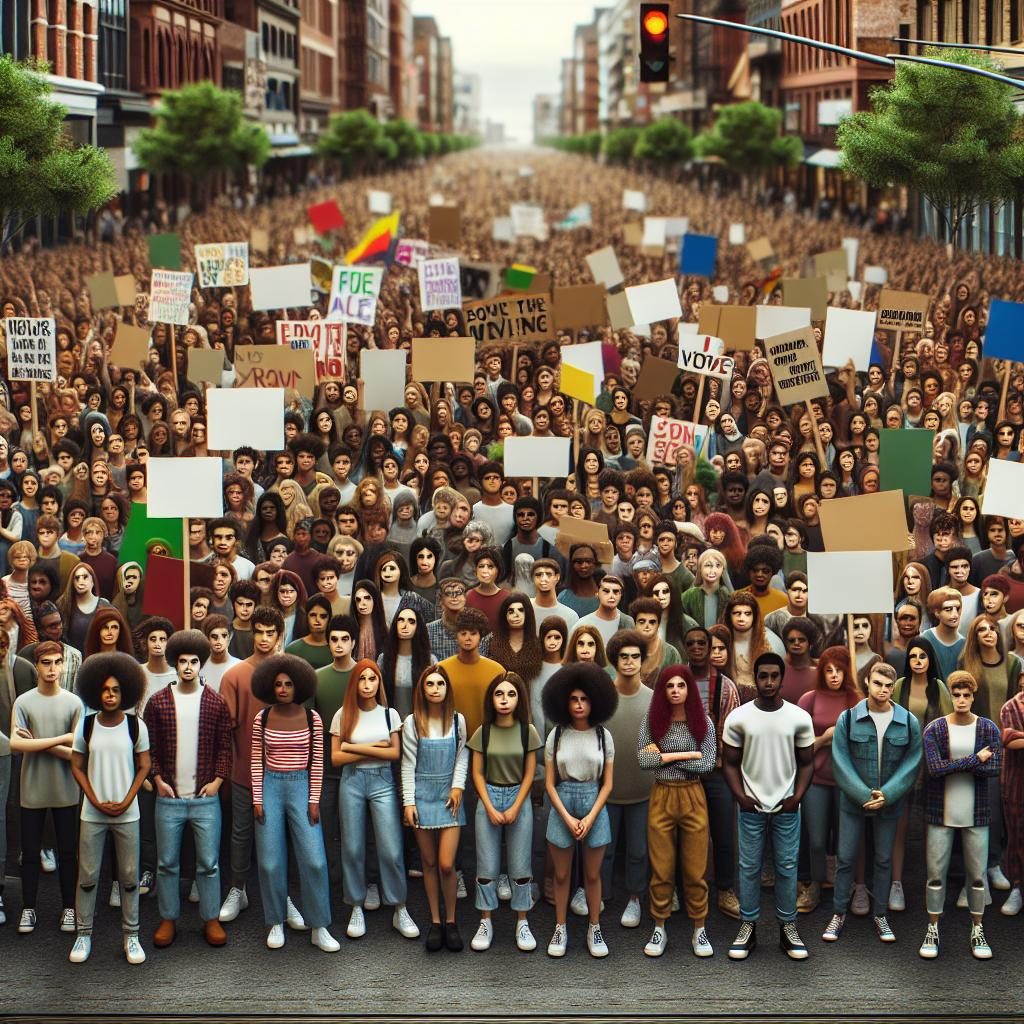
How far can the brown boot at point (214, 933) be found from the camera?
340 inches

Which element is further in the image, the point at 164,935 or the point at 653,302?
the point at 653,302

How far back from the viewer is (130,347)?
1677cm

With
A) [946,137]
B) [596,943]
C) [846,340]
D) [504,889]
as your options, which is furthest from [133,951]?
[946,137]

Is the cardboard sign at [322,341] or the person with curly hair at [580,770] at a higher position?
the cardboard sign at [322,341]

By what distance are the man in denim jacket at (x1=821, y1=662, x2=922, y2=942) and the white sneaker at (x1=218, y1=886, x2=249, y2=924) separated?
280cm

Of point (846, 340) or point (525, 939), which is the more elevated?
point (846, 340)

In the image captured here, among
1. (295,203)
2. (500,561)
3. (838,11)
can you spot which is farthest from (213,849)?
(295,203)

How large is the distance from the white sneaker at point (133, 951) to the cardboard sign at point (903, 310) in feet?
39.2

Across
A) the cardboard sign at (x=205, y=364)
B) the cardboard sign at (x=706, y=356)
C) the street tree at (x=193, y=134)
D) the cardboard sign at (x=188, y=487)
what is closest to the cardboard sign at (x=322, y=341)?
the cardboard sign at (x=205, y=364)

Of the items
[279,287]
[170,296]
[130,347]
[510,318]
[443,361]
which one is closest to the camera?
[443,361]

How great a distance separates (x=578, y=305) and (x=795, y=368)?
528 cm

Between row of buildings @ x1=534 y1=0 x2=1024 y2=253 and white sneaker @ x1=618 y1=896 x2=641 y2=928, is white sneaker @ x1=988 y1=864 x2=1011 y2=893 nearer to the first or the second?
white sneaker @ x1=618 y1=896 x2=641 y2=928

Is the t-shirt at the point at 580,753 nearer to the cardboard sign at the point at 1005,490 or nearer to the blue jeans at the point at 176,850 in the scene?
the blue jeans at the point at 176,850

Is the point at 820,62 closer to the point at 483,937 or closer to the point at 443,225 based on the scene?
the point at 443,225
